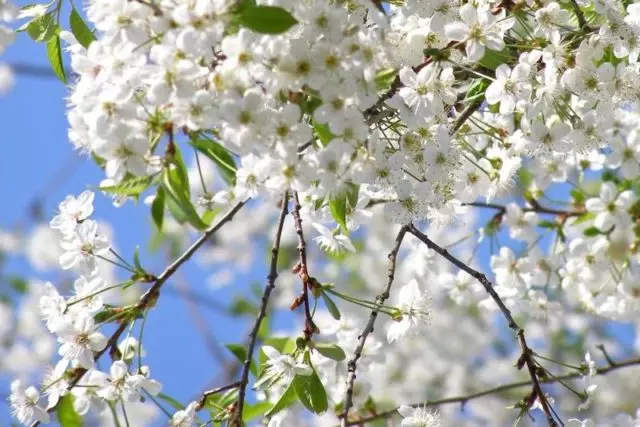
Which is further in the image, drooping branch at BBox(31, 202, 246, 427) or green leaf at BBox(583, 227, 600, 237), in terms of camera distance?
green leaf at BBox(583, 227, 600, 237)

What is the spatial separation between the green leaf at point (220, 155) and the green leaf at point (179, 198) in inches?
2.3

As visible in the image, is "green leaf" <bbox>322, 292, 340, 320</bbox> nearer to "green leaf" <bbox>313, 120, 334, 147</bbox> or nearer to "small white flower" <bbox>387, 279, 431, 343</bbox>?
"small white flower" <bbox>387, 279, 431, 343</bbox>

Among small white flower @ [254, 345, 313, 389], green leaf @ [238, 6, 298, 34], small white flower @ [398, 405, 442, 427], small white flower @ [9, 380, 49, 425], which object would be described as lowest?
small white flower @ [398, 405, 442, 427]

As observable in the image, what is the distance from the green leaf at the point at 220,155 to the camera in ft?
5.02

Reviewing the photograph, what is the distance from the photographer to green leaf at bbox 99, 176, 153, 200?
1.51 metres

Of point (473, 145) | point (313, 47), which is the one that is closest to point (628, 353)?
point (473, 145)

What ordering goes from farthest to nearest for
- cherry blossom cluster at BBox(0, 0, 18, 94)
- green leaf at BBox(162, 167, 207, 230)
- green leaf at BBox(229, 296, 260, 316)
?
green leaf at BBox(229, 296, 260, 316) < cherry blossom cluster at BBox(0, 0, 18, 94) < green leaf at BBox(162, 167, 207, 230)

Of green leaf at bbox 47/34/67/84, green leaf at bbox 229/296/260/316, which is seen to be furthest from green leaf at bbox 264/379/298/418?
green leaf at bbox 229/296/260/316

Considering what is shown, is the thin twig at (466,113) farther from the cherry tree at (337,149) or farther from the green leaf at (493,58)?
the green leaf at (493,58)

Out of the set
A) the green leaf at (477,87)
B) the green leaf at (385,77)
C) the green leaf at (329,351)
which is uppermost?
the green leaf at (385,77)

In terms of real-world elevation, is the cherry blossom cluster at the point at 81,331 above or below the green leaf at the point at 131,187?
below

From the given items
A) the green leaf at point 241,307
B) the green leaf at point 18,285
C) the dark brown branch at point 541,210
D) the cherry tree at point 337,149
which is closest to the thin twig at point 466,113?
the cherry tree at point 337,149

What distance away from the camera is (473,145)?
2.09 metres

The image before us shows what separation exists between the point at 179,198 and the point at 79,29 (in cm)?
48
